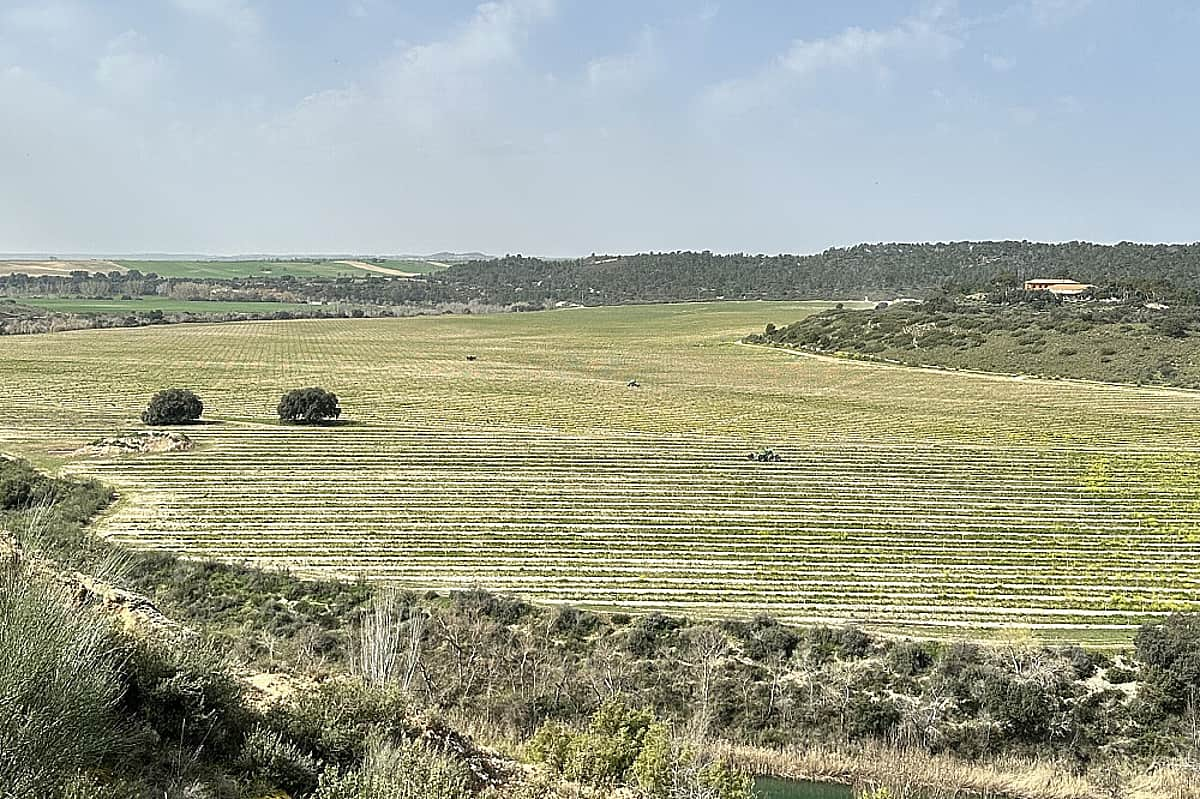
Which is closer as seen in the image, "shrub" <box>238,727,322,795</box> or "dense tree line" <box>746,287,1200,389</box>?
"shrub" <box>238,727,322,795</box>

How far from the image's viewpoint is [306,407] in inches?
1967

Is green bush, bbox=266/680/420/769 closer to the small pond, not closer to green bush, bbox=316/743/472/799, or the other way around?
green bush, bbox=316/743/472/799

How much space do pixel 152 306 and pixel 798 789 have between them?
17813cm

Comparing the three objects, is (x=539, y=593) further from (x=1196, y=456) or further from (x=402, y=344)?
(x=402, y=344)

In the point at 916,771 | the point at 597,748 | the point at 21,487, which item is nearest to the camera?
the point at 597,748

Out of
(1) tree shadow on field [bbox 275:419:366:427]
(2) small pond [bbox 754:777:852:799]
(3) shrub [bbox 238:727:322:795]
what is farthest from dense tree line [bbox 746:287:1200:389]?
(3) shrub [bbox 238:727:322:795]

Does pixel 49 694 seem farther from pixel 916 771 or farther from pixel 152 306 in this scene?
pixel 152 306

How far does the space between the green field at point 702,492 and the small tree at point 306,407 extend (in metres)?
1.54

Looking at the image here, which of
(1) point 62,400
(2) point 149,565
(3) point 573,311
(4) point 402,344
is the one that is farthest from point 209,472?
(3) point 573,311

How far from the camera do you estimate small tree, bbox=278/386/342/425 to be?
5000 centimetres

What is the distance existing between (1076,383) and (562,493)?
5746 cm

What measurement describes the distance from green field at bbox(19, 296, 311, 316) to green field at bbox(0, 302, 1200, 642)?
89426 millimetres

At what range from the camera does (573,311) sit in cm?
17512

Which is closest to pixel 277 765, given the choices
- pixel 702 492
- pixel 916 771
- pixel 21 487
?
pixel 916 771
